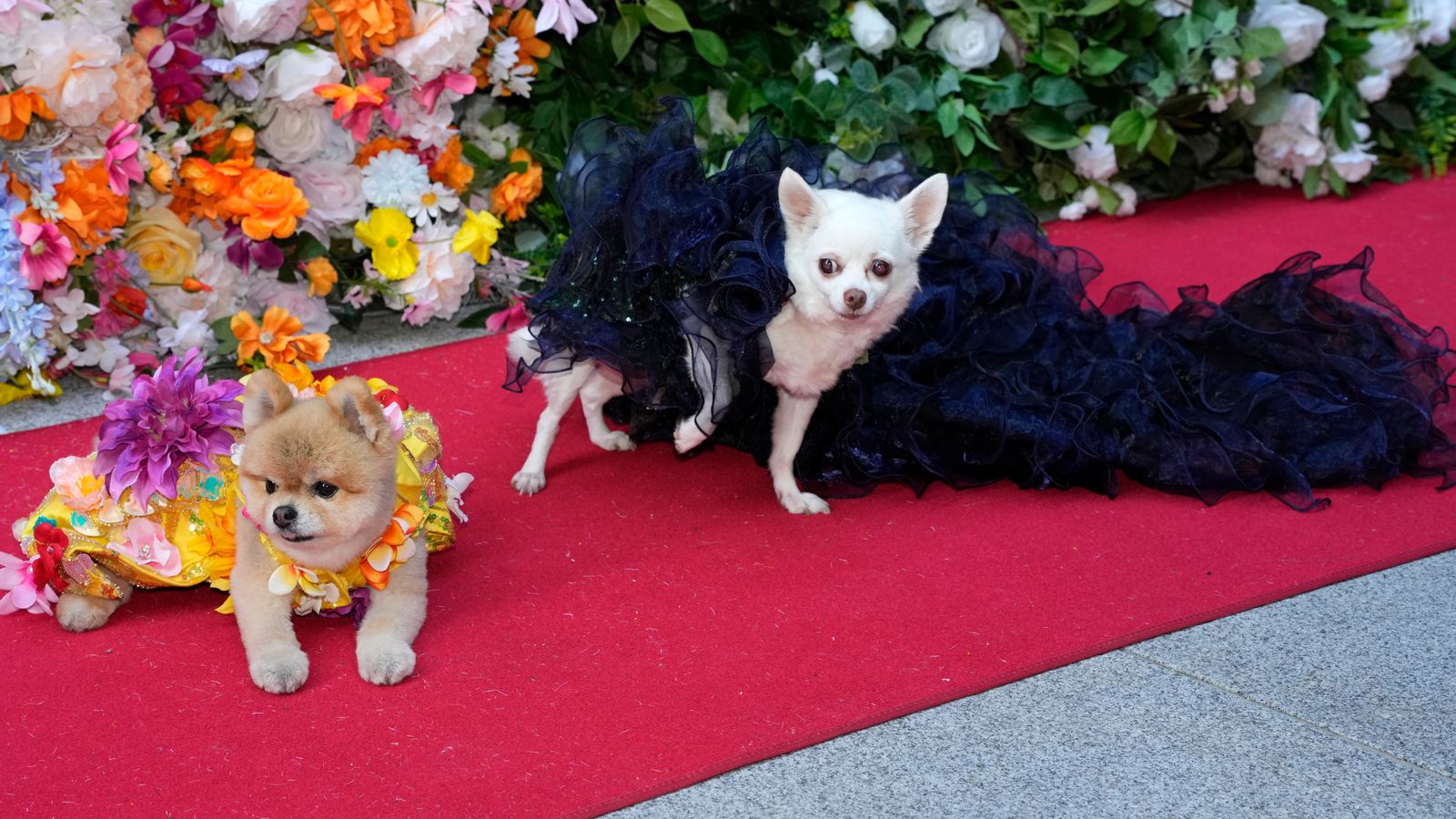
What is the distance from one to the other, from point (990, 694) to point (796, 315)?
730mm

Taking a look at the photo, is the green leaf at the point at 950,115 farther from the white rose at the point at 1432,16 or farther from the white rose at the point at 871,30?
the white rose at the point at 1432,16

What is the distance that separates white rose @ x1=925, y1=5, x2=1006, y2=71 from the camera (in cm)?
358

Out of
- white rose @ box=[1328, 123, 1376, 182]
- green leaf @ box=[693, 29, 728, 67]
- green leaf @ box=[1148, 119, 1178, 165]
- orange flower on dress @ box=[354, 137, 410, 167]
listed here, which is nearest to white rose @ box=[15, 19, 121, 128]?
orange flower on dress @ box=[354, 137, 410, 167]

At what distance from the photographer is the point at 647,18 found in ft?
10.4

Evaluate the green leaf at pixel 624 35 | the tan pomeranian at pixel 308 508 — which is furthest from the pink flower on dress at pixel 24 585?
the green leaf at pixel 624 35

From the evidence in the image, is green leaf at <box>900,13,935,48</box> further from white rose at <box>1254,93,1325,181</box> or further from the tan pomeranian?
the tan pomeranian

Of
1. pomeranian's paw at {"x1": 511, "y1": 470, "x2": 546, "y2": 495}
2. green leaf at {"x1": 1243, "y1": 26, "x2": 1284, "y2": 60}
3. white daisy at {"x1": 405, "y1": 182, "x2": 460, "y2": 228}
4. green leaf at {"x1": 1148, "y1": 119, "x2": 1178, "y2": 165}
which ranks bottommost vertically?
pomeranian's paw at {"x1": 511, "y1": 470, "x2": 546, "y2": 495}

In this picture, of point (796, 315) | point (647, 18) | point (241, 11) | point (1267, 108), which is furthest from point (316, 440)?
point (1267, 108)

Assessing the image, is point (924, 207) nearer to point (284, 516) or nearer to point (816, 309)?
point (816, 309)

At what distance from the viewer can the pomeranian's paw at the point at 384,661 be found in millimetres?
1706

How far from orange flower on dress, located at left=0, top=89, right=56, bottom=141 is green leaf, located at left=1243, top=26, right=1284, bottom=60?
3.10 metres

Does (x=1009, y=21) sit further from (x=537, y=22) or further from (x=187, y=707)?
(x=187, y=707)

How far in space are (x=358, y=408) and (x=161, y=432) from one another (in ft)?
0.92

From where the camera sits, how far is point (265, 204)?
266cm
